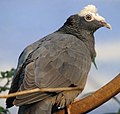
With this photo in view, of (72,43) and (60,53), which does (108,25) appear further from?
(60,53)

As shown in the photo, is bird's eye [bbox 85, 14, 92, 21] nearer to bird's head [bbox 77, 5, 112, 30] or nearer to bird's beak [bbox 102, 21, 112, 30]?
bird's head [bbox 77, 5, 112, 30]

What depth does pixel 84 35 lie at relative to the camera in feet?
Result: 9.92

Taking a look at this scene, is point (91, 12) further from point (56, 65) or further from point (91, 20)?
point (56, 65)

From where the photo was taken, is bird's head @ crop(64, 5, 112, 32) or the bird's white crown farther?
bird's head @ crop(64, 5, 112, 32)

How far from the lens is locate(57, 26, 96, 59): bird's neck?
2.92 m

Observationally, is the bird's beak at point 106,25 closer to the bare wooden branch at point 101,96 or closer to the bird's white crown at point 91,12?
the bird's white crown at point 91,12

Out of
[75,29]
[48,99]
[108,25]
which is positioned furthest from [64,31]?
[48,99]

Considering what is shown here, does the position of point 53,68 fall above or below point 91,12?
below

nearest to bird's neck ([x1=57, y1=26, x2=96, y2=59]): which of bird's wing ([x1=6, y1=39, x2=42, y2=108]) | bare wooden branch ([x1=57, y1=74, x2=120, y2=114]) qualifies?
bird's wing ([x1=6, y1=39, x2=42, y2=108])

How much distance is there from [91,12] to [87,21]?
4.9 inches

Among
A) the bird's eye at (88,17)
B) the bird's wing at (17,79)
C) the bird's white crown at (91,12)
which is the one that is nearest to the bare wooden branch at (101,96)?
the bird's wing at (17,79)

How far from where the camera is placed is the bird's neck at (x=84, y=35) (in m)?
2.92

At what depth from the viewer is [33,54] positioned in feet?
7.56

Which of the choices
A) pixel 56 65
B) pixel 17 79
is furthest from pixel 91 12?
pixel 17 79
